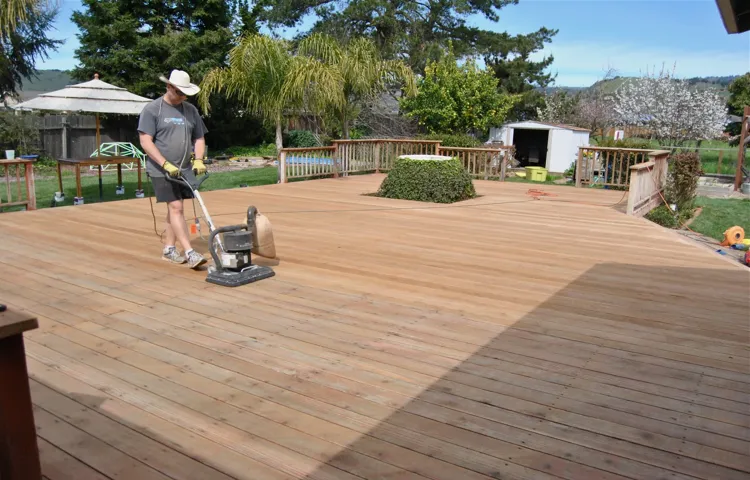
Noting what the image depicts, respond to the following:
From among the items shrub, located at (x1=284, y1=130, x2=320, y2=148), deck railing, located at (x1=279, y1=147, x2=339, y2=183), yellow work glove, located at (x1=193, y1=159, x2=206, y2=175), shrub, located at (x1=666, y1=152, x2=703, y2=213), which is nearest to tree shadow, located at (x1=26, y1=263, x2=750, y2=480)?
yellow work glove, located at (x1=193, y1=159, x2=206, y2=175)

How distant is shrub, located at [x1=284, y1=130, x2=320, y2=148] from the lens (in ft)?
68.5

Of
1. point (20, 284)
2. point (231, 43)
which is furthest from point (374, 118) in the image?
point (20, 284)

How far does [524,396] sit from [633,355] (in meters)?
0.77

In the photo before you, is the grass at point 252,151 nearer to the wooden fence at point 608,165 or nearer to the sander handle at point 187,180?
the wooden fence at point 608,165

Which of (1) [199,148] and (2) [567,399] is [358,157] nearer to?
(1) [199,148]

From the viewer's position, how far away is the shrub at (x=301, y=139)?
68.5 feet

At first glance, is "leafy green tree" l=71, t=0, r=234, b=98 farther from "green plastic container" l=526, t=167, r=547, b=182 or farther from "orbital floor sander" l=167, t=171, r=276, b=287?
"orbital floor sander" l=167, t=171, r=276, b=287

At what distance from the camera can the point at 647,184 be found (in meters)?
8.25

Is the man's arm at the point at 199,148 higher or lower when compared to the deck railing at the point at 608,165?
higher

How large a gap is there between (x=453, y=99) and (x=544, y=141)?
5.76 m

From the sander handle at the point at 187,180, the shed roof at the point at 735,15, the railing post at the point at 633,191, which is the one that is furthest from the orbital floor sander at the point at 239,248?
the railing post at the point at 633,191

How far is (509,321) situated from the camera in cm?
324

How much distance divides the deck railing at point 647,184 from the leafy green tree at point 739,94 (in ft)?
76.8

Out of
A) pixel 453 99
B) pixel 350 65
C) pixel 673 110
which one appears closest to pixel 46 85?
pixel 453 99
